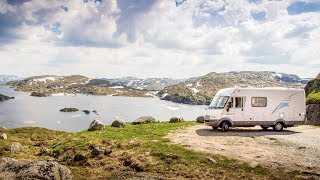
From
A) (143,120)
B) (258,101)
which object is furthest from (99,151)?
(143,120)

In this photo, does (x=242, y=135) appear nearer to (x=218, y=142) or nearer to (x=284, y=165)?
(x=218, y=142)

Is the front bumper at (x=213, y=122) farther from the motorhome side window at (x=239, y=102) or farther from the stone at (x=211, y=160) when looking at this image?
the stone at (x=211, y=160)

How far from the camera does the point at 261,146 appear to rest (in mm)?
24953

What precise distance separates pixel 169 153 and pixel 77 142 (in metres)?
8.96

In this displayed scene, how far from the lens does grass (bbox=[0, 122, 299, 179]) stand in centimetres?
1862

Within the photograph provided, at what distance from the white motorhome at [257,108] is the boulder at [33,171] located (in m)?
17.7

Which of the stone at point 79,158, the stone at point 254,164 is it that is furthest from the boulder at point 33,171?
Result: the stone at point 254,164

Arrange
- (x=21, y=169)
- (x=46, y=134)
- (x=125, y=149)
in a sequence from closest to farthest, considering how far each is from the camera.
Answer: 1. (x=21, y=169)
2. (x=125, y=149)
3. (x=46, y=134)

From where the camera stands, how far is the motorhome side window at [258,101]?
108 feet

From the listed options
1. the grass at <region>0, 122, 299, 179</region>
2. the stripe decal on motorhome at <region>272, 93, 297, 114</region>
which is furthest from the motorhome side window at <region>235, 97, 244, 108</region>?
the grass at <region>0, 122, 299, 179</region>

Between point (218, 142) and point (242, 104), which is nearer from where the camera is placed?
point (218, 142)

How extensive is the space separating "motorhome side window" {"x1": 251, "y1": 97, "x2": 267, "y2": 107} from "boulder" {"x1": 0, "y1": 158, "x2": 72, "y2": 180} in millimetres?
20507

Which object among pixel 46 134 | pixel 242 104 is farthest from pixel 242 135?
pixel 46 134

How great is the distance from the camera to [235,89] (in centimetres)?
3262
